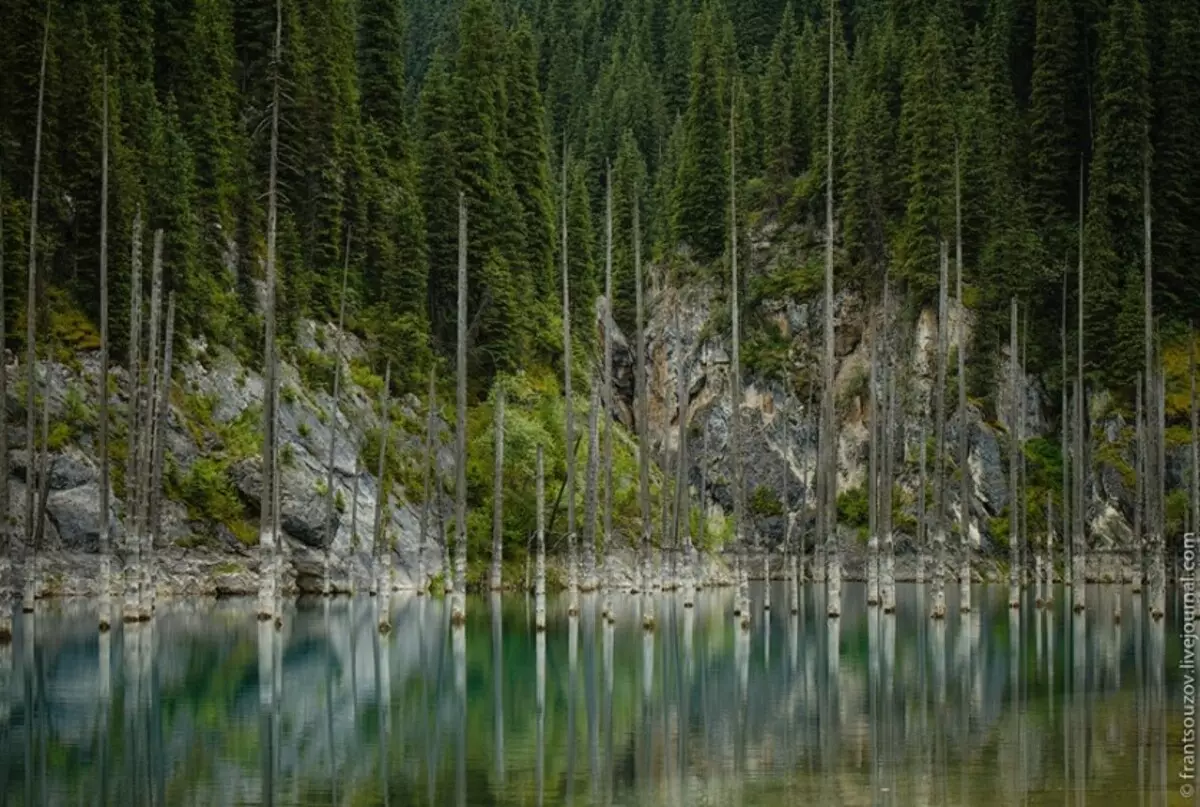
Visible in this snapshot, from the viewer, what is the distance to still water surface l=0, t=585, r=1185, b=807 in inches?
756

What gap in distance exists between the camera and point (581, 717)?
27234mm

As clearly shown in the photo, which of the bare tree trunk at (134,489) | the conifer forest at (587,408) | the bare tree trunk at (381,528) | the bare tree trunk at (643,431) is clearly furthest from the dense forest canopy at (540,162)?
Result: the bare tree trunk at (134,489)

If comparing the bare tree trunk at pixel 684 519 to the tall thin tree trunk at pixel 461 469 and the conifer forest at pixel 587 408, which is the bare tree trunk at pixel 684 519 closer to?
the conifer forest at pixel 587 408

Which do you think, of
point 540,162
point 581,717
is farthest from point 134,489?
point 540,162

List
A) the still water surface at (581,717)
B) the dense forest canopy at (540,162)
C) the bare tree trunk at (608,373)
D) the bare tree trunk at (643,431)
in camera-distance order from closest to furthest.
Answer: the still water surface at (581,717) < the bare tree trunk at (608,373) < the bare tree trunk at (643,431) < the dense forest canopy at (540,162)

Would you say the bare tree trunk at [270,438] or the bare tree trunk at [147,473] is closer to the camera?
the bare tree trunk at [270,438]

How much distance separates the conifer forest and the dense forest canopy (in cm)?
33

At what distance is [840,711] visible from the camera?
27859mm

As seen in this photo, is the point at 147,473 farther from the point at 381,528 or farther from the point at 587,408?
the point at 587,408

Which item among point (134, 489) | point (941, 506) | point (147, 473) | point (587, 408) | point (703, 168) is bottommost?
point (941, 506)

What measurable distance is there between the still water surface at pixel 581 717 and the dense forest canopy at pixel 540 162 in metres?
25.0

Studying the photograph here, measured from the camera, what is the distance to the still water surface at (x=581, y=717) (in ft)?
63.0

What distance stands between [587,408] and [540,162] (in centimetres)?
2616

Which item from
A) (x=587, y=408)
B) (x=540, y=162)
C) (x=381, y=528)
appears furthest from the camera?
(x=540, y=162)
